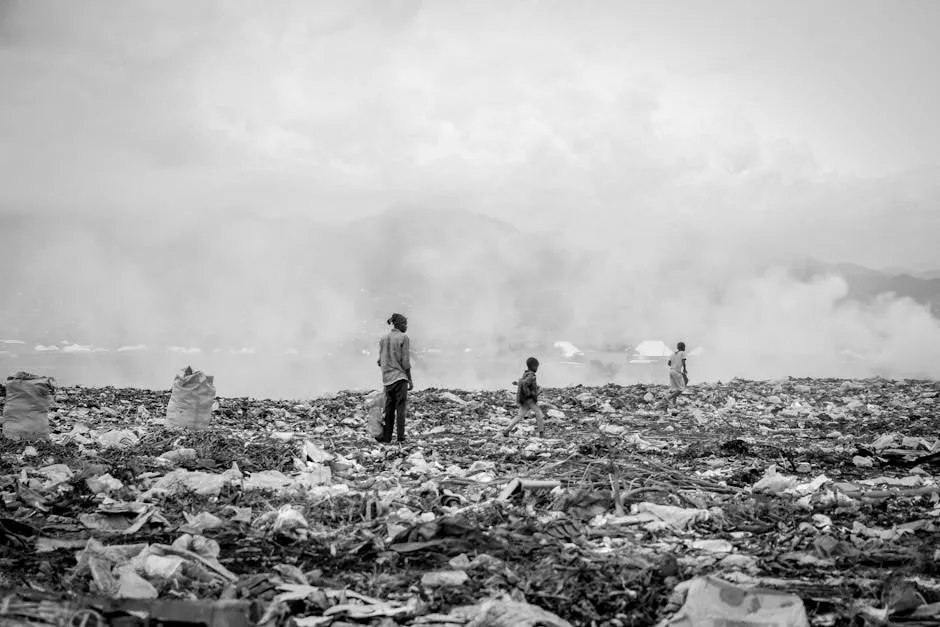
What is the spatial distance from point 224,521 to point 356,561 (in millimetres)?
1139

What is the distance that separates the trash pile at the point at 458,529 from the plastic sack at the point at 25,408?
5.9 inches

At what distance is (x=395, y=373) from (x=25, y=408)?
423 cm

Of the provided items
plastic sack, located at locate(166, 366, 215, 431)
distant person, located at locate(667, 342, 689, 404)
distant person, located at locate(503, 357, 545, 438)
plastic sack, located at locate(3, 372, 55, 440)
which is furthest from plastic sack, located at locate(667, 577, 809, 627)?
distant person, located at locate(667, 342, 689, 404)

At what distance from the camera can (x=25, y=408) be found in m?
7.61

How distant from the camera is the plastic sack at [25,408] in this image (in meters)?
7.52

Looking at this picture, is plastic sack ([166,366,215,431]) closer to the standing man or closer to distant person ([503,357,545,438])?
the standing man

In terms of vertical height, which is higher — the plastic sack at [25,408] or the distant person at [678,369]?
the distant person at [678,369]

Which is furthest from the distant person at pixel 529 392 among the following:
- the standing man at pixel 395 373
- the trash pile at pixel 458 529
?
the standing man at pixel 395 373

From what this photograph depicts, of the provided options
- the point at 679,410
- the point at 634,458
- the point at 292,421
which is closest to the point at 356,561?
the point at 634,458

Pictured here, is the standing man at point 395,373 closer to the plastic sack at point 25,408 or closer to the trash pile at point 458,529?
the trash pile at point 458,529

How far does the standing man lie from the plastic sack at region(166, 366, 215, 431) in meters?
2.21

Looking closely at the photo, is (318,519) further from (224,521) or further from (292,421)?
(292,421)

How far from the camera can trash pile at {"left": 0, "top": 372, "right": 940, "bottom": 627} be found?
3008 mm

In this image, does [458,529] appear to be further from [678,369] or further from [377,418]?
[678,369]
